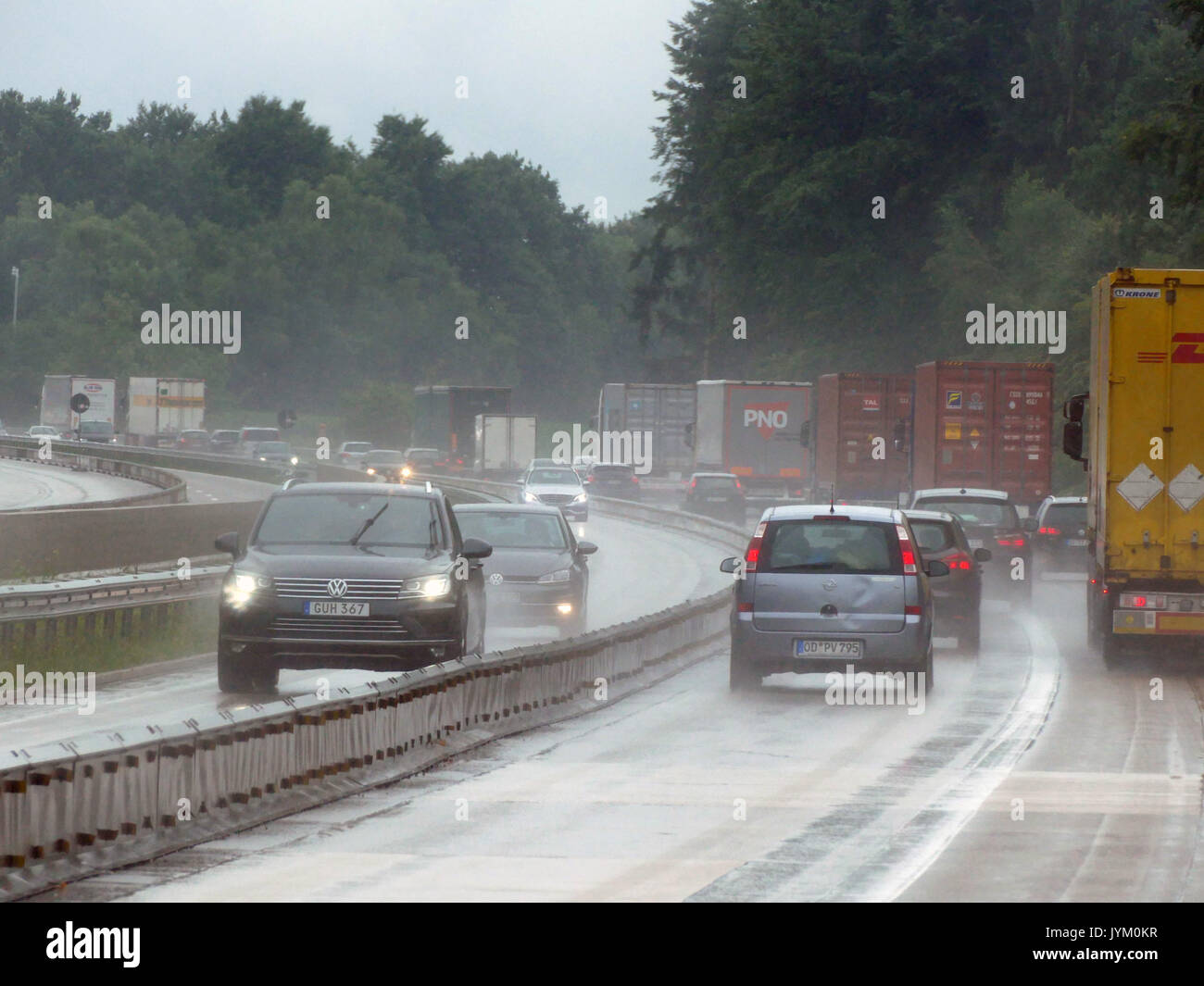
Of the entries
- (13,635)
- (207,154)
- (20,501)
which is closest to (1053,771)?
(13,635)

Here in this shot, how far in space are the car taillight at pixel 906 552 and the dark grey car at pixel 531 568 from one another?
255 inches

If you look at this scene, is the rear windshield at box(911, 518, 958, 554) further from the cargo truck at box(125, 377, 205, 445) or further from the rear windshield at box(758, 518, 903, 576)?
the cargo truck at box(125, 377, 205, 445)

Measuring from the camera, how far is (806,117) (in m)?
73.2

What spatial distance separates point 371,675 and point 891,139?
181ft

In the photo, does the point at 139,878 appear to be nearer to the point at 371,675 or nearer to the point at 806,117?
the point at 371,675

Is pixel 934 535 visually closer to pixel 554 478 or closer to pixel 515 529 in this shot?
pixel 515 529

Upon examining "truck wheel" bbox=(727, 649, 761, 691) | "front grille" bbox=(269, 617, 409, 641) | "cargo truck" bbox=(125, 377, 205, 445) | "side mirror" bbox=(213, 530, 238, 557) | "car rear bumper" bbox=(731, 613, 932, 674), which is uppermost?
"cargo truck" bbox=(125, 377, 205, 445)

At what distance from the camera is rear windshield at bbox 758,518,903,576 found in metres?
17.6

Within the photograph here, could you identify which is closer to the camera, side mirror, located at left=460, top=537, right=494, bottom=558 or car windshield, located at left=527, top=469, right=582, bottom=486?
side mirror, located at left=460, top=537, right=494, bottom=558

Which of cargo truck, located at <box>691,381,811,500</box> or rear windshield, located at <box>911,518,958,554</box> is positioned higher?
cargo truck, located at <box>691,381,811,500</box>

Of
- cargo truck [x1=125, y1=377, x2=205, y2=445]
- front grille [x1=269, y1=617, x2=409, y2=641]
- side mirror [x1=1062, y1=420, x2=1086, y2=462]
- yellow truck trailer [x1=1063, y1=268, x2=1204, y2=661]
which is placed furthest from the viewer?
cargo truck [x1=125, y1=377, x2=205, y2=445]

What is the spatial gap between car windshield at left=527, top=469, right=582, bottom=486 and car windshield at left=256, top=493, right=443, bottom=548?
38.2m

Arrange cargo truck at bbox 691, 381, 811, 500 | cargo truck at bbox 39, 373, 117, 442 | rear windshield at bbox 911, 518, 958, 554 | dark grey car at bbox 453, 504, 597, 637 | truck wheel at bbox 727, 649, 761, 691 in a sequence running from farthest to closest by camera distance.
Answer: cargo truck at bbox 39, 373, 117, 442 < cargo truck at bbox 691, 381, 811, 500 < dark grey car at bbox 453, 504, 597, 637 < rear windshield at bbox 911, 518, 958, 554 < truck wheel at bbox 727, 649, 761, 691

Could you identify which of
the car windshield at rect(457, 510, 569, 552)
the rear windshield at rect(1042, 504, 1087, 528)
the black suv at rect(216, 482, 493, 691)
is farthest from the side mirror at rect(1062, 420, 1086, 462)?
the rear windshield at rect(1042, 504, 1087, 528)
